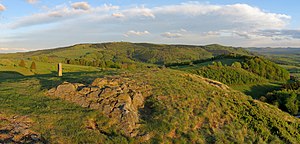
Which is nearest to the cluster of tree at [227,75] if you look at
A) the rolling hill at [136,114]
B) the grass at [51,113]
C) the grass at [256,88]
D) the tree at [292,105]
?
the grass at [256,88]

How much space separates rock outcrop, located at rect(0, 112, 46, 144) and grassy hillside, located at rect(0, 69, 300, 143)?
12.3 inches

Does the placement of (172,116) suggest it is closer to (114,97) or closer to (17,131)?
(114,97)

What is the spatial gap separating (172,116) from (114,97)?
3856 millimetres

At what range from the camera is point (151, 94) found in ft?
60.7

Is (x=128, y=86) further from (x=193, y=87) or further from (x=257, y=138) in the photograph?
(x=257, y=138)

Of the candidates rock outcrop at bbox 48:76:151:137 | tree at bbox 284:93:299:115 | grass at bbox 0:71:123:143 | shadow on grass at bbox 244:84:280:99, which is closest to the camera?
grass at bbox 0:71:123:143

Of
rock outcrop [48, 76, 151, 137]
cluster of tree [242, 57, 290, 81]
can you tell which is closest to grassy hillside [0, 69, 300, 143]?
rock outcrop [48, 76, 151, 137]

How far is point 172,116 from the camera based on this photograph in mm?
16031

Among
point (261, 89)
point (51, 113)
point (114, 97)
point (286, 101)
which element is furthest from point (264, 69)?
point (51, 113)

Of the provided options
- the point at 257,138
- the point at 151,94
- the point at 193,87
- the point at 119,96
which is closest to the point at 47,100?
the point at 119,96

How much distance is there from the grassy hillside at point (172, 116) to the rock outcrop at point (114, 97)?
0.47 meters

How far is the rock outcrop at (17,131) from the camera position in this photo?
1220cm

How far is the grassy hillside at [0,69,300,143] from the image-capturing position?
1385cm

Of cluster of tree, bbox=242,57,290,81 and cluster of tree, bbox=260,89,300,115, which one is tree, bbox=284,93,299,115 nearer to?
cluster of tree, bbox=260,89,300,115
